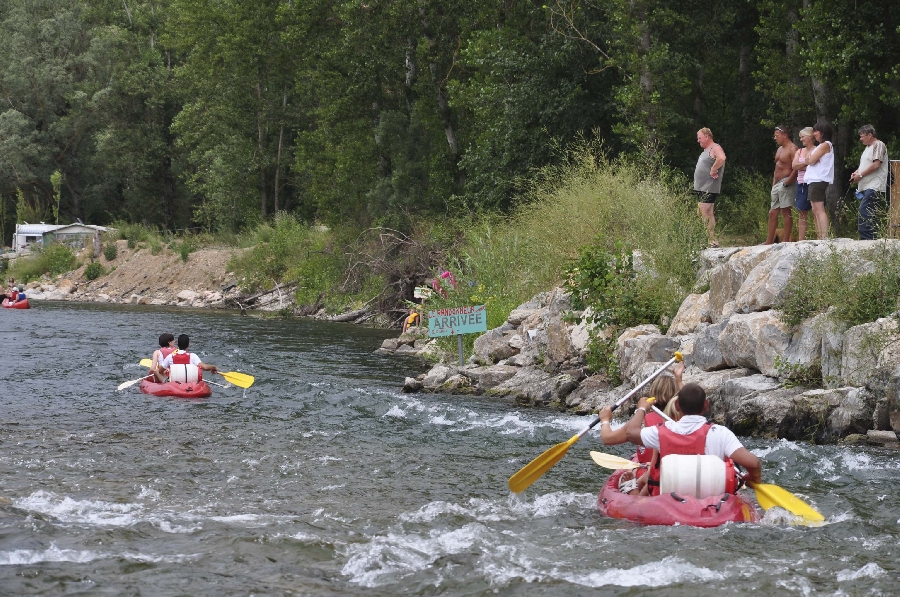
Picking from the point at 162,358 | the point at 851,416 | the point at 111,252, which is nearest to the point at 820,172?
the point at 851,416

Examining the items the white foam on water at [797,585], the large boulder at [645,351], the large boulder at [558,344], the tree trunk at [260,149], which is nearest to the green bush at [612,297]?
the large boulder at [558,344]

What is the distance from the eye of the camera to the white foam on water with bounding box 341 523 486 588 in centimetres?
632

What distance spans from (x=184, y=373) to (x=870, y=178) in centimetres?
916

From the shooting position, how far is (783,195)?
13.4 m

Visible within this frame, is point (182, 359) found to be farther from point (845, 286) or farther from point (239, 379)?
point (845, 286)

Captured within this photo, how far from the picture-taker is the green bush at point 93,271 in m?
43.6

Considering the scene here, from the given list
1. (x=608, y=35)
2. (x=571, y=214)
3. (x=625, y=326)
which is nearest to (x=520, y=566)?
(x=625, y=326)

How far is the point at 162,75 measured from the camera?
52312mm

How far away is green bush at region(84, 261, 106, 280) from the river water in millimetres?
31172

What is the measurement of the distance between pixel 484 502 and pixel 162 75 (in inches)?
1905

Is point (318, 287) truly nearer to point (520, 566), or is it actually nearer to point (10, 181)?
point (520, 566)

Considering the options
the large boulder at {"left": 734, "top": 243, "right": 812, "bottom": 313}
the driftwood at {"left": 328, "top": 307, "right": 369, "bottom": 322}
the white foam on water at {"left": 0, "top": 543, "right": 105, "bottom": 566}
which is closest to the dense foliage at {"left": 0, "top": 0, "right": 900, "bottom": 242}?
the driftwood at {"left": 328, "top": 307, "right": 369, "bottom": 322}

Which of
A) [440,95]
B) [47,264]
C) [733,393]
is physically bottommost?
[47,264]

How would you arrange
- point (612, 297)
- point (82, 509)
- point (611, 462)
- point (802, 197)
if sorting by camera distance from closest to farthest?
1. point (82, 509)
2. point (611, 462)
3. point (802, 197)
4. point (612, 297)
